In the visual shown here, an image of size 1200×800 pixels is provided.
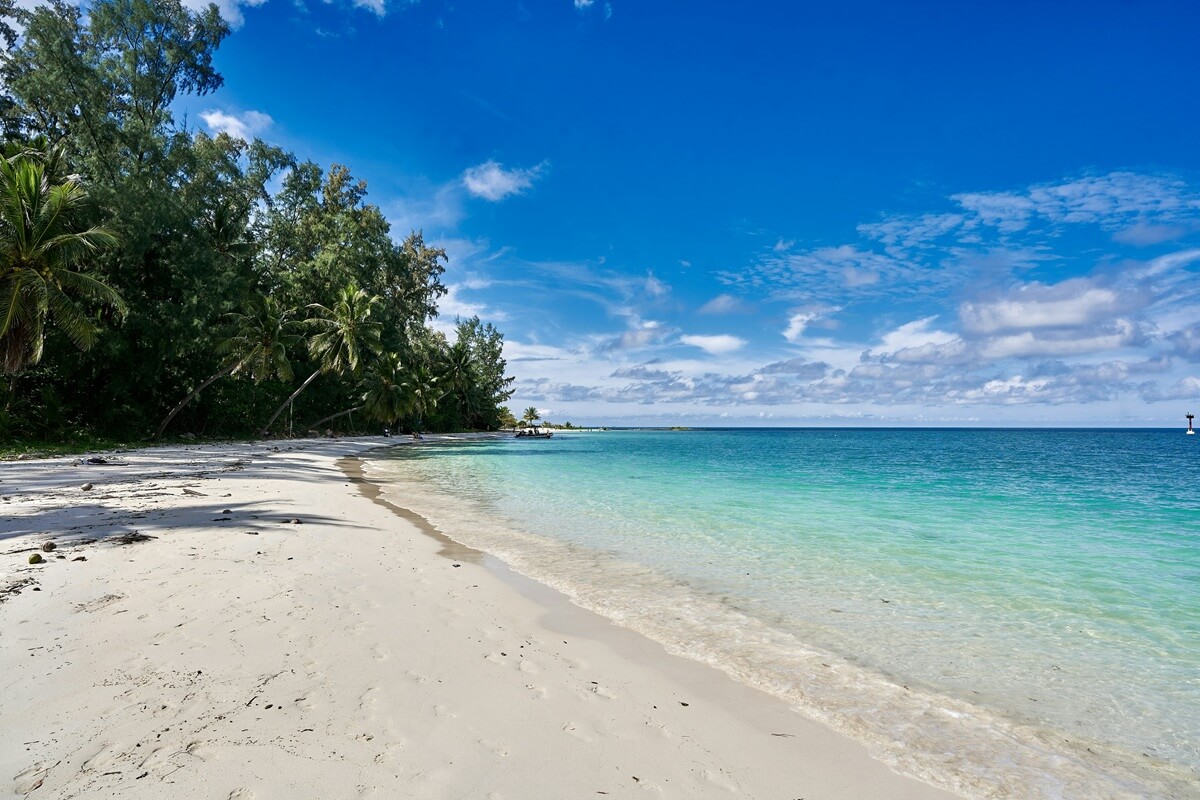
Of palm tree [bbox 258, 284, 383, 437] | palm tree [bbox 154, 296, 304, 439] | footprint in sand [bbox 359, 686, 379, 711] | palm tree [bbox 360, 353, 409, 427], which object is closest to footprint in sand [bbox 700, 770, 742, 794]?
footprint in sand [bbox 359, 686, 379, 711]

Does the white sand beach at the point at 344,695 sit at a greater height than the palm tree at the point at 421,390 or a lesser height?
lesser

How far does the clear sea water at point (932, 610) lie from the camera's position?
11.7 ft

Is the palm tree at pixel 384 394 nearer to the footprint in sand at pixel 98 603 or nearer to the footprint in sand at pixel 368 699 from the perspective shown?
the footprint in sand at pixel 98 603

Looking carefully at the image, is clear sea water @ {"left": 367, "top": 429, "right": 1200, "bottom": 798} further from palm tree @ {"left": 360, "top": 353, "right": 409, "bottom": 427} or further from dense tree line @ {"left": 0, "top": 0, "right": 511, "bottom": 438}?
palm tree @ {"left": 360, "top": 353, "right": 409, "bottom": 427}

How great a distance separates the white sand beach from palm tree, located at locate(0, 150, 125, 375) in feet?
46.4

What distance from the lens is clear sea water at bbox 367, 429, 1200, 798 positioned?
11.7 feet

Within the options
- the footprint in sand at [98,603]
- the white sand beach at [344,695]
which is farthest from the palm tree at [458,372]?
the footprint in sand at [98,603]

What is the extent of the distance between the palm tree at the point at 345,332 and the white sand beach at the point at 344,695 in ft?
98.3

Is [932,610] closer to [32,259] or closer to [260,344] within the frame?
[32,259]

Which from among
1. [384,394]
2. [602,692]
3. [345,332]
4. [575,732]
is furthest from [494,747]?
[384,394]

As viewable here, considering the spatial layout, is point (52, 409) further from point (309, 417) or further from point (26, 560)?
point (309, 417)

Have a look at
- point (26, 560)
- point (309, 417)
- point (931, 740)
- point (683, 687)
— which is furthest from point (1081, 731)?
point (309, 417)

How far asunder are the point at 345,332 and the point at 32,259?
18.4m

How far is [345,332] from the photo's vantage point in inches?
1357
